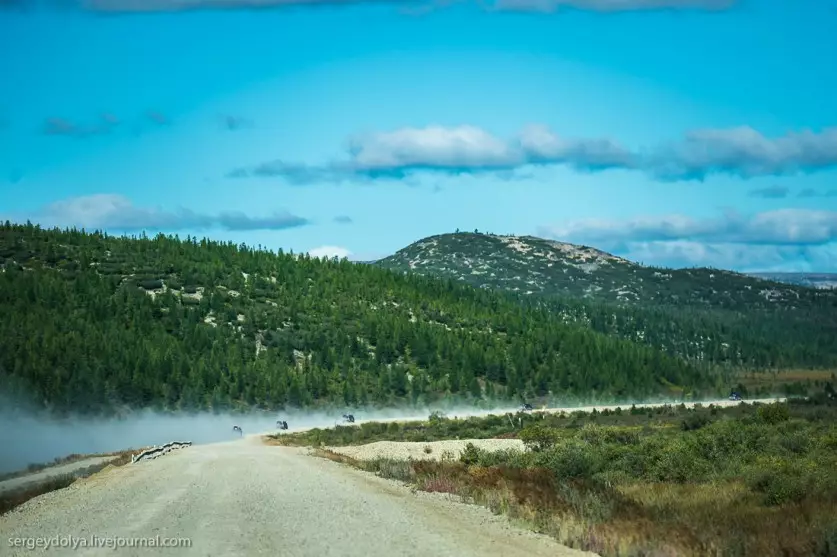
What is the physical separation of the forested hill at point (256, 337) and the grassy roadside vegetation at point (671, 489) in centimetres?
5837

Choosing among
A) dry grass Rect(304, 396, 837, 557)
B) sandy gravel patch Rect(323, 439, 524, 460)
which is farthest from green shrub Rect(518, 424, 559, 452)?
dry grass Rect(304, 396, 837, 557)

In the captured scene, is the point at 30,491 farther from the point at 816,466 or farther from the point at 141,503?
the point at 816,466

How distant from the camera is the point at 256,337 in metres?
115

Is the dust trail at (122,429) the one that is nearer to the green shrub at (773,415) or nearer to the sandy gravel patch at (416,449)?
the sandy gravel patch at (416,449)

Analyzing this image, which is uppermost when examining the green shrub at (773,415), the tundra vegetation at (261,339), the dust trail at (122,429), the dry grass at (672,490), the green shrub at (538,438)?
Answer: the tundra vegetation at (261,339)

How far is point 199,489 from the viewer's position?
23.5 m

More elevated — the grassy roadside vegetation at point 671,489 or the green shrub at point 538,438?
the grassy roadside vegetation at point 671,489

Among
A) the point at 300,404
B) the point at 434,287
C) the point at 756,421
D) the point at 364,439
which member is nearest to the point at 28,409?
the point at 300,404

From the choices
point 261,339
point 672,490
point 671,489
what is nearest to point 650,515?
point 672,490

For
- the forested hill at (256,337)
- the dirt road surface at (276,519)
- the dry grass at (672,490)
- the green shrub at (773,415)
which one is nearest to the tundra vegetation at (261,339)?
the forested hill at (256,337)

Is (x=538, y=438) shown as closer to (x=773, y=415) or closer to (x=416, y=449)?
(x=416, y=449)

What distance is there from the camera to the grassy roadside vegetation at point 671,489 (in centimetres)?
1444

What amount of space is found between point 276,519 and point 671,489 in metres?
9.72

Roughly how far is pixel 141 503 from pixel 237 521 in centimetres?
456
